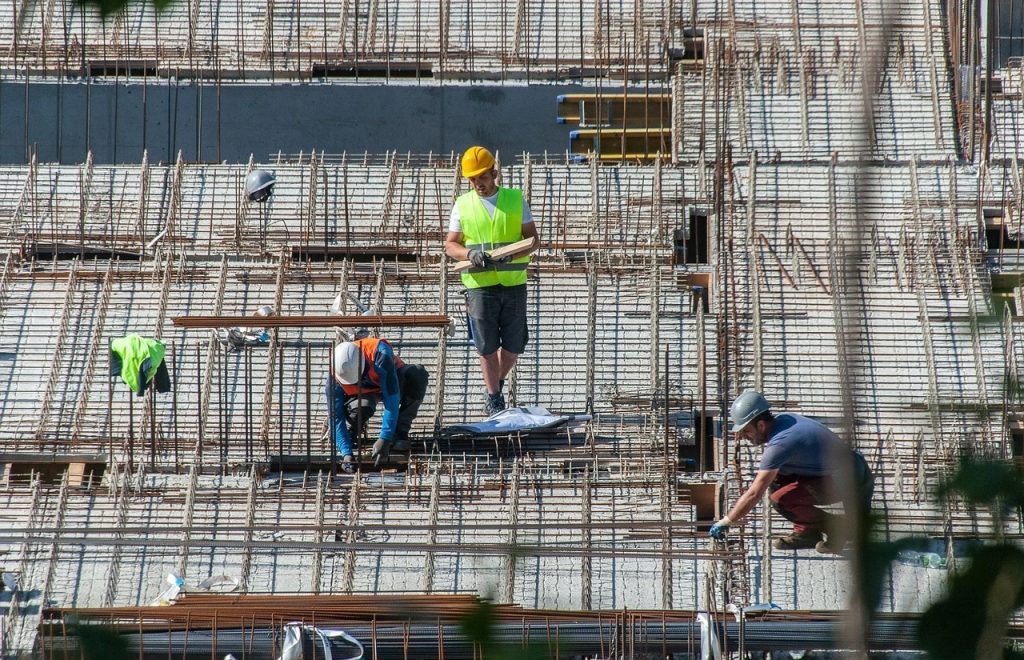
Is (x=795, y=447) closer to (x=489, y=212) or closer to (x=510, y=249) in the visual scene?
(x=510, y=249)

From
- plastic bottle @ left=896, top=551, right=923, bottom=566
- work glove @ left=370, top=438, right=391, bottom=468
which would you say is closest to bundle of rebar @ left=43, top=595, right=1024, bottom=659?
work glove @ left=370, top=438, right=391, bottom=468

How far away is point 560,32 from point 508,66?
2.67ft

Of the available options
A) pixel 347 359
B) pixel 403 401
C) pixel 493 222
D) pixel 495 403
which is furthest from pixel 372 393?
pixel 493 222

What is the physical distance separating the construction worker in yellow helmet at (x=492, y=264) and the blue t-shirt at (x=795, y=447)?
226cm

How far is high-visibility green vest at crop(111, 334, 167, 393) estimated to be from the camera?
31.9 feet

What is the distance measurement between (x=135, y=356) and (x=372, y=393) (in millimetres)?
1516

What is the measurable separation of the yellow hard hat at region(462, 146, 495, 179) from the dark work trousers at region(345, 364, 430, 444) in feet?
4.17

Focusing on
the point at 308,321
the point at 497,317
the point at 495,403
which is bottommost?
the point at 495,403

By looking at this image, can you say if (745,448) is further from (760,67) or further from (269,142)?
(269,142)

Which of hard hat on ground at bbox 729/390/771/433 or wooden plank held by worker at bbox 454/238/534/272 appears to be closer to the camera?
hard hat on ground at bbox 729/390/771/433

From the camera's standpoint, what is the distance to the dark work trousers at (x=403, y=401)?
31.9ft

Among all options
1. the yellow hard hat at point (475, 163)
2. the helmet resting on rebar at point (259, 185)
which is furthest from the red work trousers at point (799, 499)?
the helmet resting on rebar at point (259, 185)

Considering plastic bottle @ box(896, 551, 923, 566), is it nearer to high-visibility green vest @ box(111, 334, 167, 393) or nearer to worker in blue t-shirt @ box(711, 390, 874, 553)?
worker in blue t-shirt @ box(711, 390, 874, 553)

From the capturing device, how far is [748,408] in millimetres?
8125
